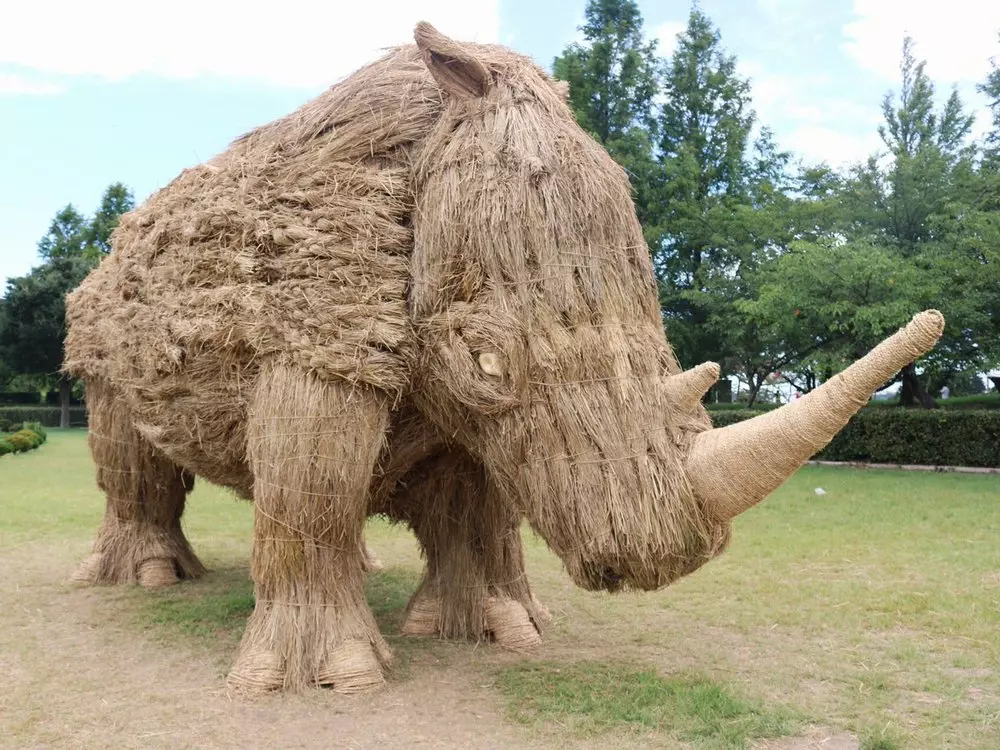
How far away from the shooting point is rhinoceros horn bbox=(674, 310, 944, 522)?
292 cm

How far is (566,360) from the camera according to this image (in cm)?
352

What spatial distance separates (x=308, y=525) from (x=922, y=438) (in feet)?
41.0

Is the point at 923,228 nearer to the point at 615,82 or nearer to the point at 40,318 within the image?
the point at 615,82

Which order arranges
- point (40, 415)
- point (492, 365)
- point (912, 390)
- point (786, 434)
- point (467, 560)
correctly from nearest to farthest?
point (786, 434)
point (492, 365)
point (467, 560)
point (912, 390)
point (40, 415)

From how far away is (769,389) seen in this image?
32.3 metres

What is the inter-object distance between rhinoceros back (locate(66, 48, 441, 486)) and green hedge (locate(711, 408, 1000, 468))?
36.3ft

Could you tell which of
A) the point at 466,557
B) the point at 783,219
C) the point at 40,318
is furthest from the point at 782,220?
the point at 40,318

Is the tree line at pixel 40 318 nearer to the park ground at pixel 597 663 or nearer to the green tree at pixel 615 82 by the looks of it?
the green tree at pixel 615 82

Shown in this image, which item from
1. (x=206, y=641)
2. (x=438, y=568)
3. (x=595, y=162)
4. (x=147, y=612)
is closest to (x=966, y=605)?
(x=438, y=568)

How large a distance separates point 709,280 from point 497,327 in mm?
15427

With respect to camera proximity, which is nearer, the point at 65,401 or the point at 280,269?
the point at 280,269

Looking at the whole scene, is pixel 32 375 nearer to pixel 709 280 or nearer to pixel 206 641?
pixel 709 280

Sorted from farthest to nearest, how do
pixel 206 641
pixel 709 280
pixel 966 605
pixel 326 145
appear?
1. pixel 709 280
2. pixel 966 605
3. pixel 206 641
4. pixel 326 145

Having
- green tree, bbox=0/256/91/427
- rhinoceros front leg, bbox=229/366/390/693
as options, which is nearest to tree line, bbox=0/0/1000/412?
rhinoceros front leg, bbox=229/366/390/693
